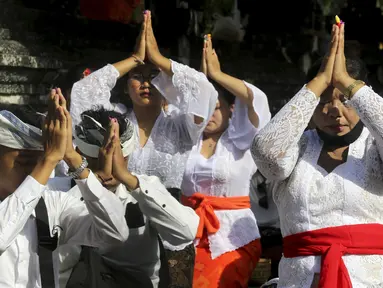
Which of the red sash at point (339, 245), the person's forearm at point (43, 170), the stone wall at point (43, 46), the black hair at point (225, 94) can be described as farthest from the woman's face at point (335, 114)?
the stone wall at point (43, 46)

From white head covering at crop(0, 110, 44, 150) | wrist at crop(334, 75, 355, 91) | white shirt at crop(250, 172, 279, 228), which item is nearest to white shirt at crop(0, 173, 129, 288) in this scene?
white head covering at crop(0, 110, 44, 150)

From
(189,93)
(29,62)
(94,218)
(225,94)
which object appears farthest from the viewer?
(29,62)

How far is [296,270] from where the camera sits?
343cm

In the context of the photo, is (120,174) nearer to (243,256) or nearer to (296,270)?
(296,270)

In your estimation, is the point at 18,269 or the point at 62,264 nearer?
the point at 18,269

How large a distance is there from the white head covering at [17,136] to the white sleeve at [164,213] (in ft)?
1.89

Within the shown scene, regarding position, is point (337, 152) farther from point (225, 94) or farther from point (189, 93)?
point (225, 94)

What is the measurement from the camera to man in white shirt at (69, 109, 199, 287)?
12.5 feet

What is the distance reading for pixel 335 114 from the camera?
136 inches

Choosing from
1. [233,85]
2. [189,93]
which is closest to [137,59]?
[189,93]

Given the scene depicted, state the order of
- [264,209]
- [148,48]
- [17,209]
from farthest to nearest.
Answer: [264,209] → [148,48] → [17,209]

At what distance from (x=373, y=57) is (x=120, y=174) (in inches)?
296

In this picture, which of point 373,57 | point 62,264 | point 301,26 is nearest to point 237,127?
point 62,264

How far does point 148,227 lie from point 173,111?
3.45 feet
